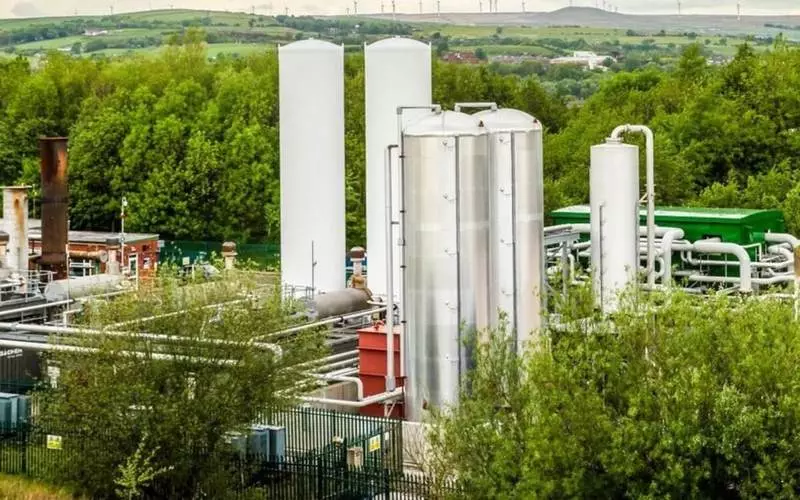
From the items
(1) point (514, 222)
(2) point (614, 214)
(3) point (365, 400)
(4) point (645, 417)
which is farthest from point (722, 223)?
(4) point (645, 417)

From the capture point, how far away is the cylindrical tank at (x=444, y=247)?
3030 centimetres

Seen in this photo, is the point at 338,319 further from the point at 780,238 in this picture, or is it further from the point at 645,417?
the point at 645,417

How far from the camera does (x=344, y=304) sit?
3800 cm

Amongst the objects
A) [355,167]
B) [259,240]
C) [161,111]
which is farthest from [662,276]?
[161,111]

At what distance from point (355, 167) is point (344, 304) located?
38.9m

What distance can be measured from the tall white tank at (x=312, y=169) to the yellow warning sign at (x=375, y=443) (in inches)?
436

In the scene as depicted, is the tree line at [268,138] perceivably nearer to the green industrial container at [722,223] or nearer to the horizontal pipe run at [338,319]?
the green industrial container at [722,223]

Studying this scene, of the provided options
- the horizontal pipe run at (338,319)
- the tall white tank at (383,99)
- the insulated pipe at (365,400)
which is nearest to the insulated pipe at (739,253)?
the tall white tank at (383,99)

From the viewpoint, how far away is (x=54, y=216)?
144 feet

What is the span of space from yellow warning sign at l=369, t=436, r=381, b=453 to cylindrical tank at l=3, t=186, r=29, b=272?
16984 mm

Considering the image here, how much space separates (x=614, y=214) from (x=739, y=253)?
18.2 feet

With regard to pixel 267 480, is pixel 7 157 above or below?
above

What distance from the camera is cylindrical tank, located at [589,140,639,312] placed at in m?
33.4

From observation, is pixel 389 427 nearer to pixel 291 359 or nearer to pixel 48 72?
pixel 291 359
